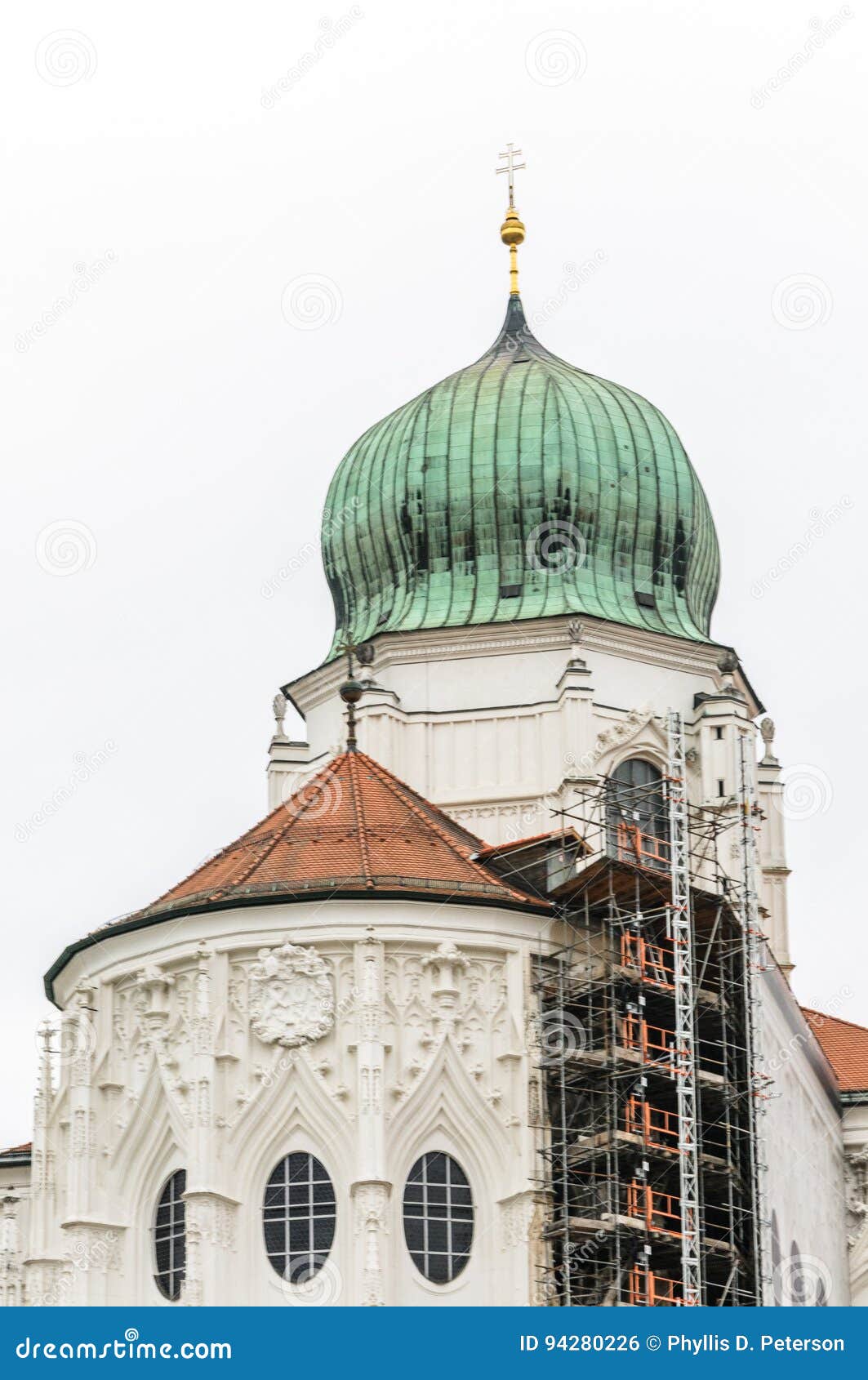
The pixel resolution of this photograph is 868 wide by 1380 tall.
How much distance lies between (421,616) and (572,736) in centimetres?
370

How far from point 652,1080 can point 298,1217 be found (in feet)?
18.5

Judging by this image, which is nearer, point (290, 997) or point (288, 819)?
point (290, 997)

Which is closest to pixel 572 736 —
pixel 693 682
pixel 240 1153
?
pixel 693 682

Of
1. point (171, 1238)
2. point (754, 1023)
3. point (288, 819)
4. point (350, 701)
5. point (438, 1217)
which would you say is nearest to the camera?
point (438, 1217)

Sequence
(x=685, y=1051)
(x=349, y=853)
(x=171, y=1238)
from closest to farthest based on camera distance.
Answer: (x=171, y=1238) → (x=685, y=1051) → (x=349, y=853)

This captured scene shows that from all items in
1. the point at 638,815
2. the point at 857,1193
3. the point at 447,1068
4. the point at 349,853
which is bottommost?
the point at 447,1068

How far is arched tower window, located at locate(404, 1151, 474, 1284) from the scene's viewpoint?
1826 inches

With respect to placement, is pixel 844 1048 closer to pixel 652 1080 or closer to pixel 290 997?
pixel 652 1080

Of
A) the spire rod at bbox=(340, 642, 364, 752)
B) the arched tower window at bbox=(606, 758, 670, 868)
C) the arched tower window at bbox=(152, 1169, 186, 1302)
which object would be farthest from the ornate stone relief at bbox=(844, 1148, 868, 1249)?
the arched tower window at bbox=(152, 1169, 186, 1302)

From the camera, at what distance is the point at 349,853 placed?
161ft

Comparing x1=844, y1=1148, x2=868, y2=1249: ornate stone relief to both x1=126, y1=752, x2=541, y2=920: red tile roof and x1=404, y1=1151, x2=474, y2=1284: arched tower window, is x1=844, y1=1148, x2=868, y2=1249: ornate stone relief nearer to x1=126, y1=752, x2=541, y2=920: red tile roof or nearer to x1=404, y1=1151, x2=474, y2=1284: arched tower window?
x1=126, y1=752, x2=541, y2=920: red tile roof

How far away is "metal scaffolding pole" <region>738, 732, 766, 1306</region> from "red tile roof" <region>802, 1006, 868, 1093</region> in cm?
685

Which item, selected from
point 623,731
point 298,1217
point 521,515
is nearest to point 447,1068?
point 298,1217

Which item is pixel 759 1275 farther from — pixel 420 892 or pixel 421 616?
pixel 421 616
